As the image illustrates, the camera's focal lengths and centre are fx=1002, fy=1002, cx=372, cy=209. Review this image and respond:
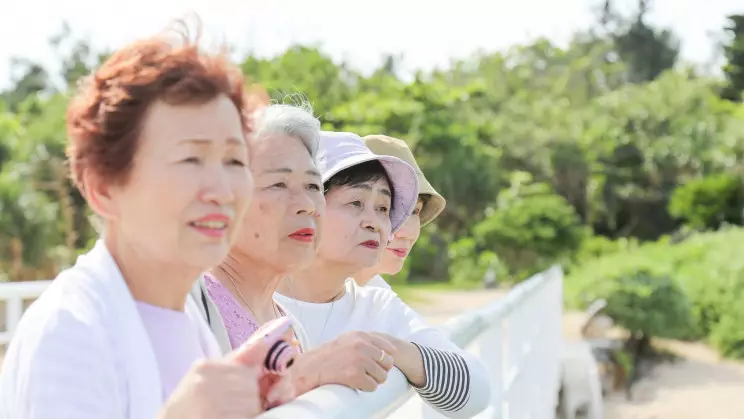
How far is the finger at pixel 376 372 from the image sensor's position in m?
1.15

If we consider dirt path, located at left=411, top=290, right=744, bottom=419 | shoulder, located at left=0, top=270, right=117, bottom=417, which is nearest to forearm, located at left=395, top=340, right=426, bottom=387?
shoulder, located at left=0, top=270, right=117, bottom=417

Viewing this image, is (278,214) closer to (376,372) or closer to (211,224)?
(376,372)

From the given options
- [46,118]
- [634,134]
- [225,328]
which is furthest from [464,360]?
[634,134]

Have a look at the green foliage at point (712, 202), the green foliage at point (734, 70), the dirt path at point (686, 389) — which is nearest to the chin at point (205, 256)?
the dirt path at point (686, 389)

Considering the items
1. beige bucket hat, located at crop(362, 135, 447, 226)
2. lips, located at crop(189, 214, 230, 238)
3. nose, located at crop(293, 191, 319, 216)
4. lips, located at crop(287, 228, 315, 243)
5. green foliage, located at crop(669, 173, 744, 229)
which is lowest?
lips, located at crop(189, 214, 230, 238)

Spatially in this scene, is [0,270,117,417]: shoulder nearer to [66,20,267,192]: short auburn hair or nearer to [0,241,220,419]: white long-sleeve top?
[0,241,220,419]: white long-sleeve top

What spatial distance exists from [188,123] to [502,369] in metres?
1.96

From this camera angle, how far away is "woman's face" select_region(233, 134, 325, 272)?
1.36 m

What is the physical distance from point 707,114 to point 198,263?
→ 91.5ft

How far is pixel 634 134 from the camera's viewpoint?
87.2 ft

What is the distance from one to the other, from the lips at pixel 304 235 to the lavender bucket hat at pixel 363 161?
27cm

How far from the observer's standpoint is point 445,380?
4.69 ft

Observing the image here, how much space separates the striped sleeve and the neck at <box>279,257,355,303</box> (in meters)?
0.28

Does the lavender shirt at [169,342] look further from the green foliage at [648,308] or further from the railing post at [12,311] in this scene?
the green foliage at [648,308]
